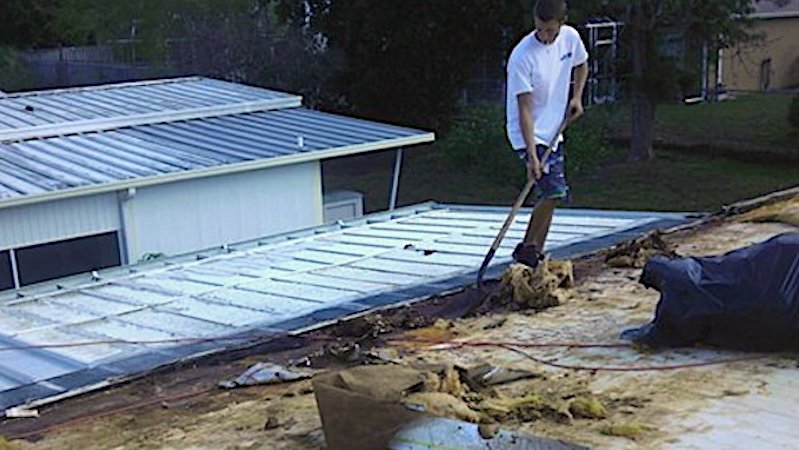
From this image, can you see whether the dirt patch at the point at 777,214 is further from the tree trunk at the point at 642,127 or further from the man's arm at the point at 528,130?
the tree trunk at the point at 642,127

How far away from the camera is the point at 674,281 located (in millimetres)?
4273

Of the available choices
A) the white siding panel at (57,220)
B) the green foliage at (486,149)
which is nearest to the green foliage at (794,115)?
the green foliage at (486,149)

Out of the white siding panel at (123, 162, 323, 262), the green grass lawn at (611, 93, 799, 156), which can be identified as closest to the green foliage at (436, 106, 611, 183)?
the green grass lawn at (611, 93, 799, 156)

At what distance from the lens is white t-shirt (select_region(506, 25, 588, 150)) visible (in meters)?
5.55

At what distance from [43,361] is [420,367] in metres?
2.42

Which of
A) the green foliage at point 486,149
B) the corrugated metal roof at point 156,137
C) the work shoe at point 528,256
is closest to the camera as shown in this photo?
the work shoe at point 528,256

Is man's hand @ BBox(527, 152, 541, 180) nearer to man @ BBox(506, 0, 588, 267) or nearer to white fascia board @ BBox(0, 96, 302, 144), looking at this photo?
man @ BBox(506, 0, 588, 267)

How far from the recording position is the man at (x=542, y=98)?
5520mm

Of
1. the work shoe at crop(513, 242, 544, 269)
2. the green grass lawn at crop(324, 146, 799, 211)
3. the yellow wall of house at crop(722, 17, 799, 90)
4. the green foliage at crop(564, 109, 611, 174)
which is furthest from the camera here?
the yellow wall of house at crop(722, 17, 799, 90)

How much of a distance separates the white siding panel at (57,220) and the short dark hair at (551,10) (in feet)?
23.1

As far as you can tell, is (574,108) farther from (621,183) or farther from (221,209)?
(621,183)

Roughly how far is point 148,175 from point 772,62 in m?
20.1

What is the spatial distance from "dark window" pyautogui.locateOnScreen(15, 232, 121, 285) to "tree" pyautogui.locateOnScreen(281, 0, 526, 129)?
457 inches

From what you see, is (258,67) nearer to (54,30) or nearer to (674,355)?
(54,30)
